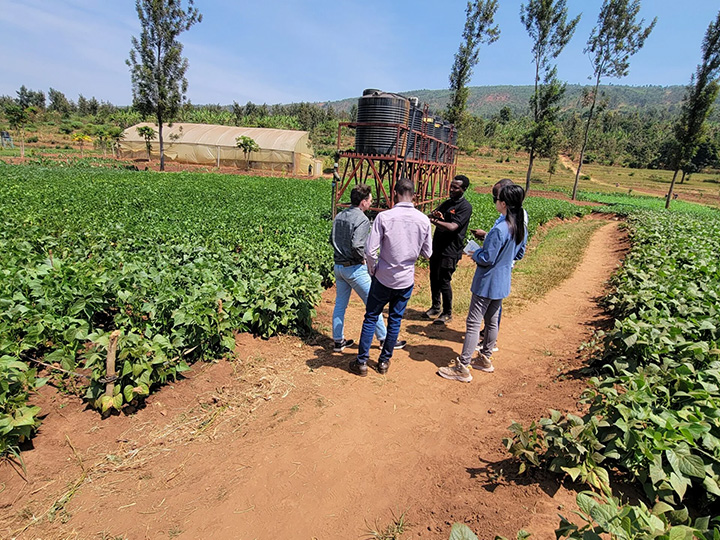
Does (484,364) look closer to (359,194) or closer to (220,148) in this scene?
(359,194)

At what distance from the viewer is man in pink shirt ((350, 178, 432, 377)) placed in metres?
4.05

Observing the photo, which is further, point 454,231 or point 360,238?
point 454,231

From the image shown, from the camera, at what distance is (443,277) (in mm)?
5863

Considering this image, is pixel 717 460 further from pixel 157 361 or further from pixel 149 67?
pixel 149 67

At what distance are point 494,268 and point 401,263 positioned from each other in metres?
1.05

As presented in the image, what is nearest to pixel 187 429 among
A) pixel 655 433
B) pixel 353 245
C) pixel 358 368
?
pixel 358 368

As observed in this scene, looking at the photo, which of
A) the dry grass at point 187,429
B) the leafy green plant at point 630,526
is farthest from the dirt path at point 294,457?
the leafy green plant at point 630,526

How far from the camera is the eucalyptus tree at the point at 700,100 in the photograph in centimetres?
2791

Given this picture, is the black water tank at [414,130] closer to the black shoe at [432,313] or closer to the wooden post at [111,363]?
the black shoe at [432,313]

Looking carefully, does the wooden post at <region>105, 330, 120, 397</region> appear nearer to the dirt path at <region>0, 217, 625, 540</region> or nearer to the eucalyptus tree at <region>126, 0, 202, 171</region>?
the dirt path at <region>0, 217, 625, 540</region>

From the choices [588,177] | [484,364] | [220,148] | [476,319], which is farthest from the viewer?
[588,177]

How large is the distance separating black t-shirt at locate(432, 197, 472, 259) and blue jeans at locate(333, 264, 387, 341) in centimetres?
162

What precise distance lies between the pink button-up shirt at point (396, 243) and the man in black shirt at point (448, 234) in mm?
1403

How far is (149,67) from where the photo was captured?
96.2ft
